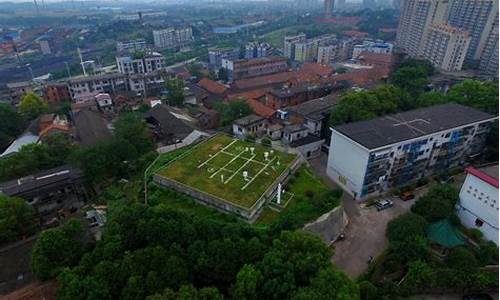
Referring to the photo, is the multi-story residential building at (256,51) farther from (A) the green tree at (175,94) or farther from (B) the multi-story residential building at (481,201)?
(B) the multi-story residential building at (481,201)

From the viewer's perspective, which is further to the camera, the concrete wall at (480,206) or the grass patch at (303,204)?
the concrete wall at (480,206)

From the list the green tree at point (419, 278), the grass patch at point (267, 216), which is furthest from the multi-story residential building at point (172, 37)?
the green tree at point (419, 278)

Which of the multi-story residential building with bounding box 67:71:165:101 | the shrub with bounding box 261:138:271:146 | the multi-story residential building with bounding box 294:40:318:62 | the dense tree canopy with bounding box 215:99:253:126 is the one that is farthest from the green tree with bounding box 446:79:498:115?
the multi-story residential building with bounding box 294:40:318:62

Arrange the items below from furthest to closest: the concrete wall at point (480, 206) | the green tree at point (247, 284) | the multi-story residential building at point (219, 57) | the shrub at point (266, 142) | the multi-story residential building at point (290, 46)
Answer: the multi-story residential building at point (290, 46) < the multi-story residential building at point (219, 57) < the shrub at point (266, 142) < the concrete wall at point (480, 206) < the green tree at point (247, 284)

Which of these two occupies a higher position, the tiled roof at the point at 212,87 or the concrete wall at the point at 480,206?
the concrete wall at the point at 480,206

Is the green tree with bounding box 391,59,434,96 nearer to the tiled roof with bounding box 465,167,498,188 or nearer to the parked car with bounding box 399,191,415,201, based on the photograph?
the parked car with bounding box 399,191,415,201

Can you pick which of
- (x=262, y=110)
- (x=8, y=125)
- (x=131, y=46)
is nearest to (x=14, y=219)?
(x=8, y=125)

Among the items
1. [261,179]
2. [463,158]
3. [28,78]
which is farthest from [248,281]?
[28,78]
